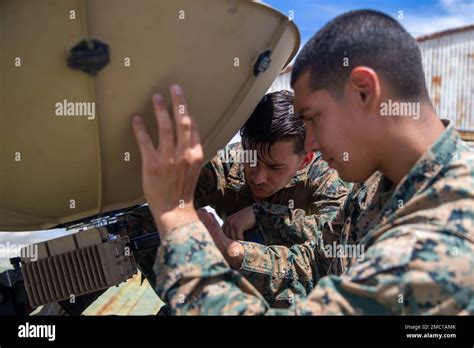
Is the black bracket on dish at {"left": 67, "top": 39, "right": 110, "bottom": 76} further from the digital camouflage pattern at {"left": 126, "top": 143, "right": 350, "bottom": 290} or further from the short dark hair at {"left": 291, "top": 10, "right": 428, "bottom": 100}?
the digital camouflage pattern at {"left": 126, "top": 143, "right": 350, "bottom": 290}

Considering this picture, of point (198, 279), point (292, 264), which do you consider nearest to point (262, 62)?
point (198, 279)

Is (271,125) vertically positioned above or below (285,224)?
above

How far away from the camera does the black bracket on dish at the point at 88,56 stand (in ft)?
3.94

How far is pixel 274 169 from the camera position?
2.26 m

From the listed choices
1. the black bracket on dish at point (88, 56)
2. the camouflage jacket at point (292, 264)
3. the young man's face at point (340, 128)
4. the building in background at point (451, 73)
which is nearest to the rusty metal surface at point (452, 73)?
the building in background at point (451, 73)

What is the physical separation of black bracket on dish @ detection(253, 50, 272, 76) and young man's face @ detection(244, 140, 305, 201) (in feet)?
2.38

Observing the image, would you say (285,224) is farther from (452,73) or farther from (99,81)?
(452,73)

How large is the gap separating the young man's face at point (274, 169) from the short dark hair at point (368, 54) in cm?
87

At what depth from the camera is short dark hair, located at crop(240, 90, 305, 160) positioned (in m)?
2.19

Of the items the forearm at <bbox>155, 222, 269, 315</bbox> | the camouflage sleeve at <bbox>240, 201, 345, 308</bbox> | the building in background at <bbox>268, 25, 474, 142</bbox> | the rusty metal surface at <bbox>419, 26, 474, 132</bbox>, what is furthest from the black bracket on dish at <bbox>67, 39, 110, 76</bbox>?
the rusty metal surface at <bbox>419, 26, 474, 132</bbox>

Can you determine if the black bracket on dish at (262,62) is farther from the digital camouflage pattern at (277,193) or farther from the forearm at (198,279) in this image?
the digital camouflage pattern at (277,193)

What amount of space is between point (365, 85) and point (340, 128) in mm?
118

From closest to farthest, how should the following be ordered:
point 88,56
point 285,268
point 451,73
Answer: point 88,56 → point 285,268 → point 451,73
